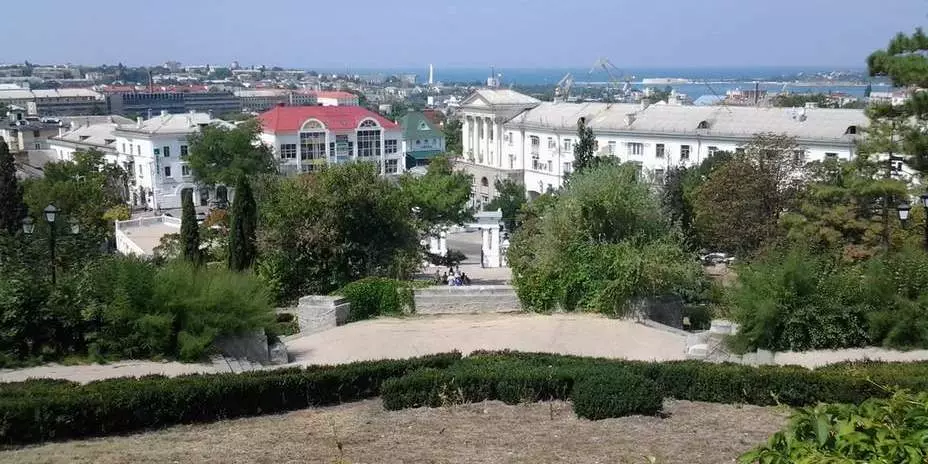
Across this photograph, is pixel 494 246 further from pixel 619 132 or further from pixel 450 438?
pixel 450 438

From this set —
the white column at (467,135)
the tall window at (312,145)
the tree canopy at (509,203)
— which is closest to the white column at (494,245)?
the tree canopy at (509,203)

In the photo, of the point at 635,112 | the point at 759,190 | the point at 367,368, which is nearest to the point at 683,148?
the point at 635,112

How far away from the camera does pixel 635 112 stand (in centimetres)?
6375

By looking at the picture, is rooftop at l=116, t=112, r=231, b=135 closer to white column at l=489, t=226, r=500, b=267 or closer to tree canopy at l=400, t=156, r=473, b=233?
tree canopy at l=400, t=156, r=473, b=233

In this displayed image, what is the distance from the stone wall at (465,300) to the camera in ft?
75.9

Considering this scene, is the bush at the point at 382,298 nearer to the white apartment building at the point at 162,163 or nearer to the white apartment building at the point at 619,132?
the white apartment building at the point at 619,132

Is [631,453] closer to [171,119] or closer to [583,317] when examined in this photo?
[583,317]

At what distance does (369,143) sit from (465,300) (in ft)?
180

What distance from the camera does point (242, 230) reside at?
2708 cm

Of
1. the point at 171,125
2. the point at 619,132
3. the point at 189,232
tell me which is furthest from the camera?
Result: the point at 171,125

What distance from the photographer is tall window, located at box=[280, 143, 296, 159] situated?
7181cm

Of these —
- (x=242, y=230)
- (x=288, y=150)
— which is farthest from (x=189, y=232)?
(x=288, y=150)

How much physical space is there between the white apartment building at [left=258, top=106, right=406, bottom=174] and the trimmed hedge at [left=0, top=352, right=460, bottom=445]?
57.0 meters

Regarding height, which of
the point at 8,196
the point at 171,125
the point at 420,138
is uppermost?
the point at 171,125
